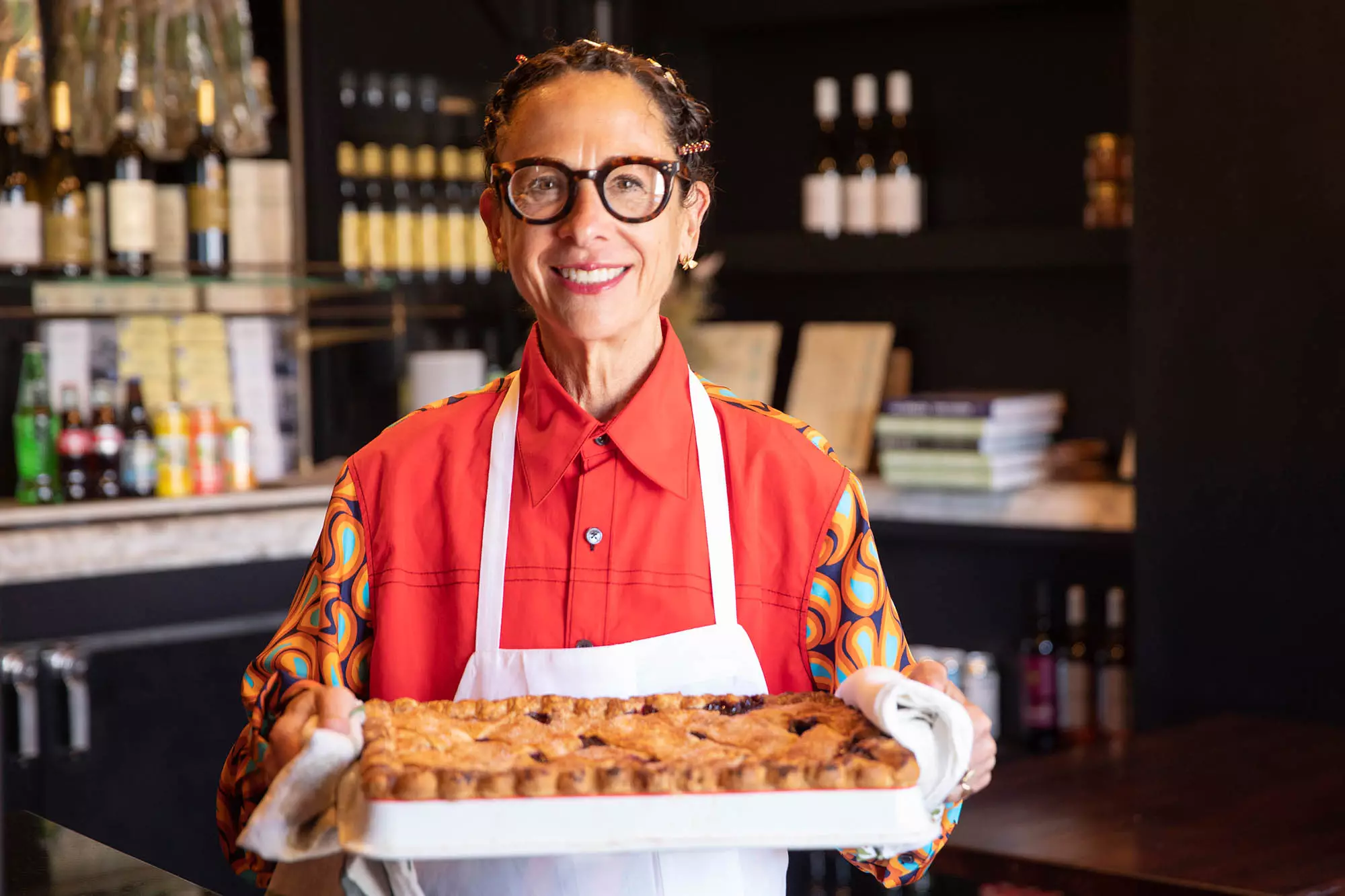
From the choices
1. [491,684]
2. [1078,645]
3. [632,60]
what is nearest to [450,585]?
[491,684]

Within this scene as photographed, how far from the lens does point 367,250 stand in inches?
133

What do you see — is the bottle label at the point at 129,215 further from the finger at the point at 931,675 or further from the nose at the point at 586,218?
the finger at the point at 931,675

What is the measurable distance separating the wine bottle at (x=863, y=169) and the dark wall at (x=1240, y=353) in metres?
0.66

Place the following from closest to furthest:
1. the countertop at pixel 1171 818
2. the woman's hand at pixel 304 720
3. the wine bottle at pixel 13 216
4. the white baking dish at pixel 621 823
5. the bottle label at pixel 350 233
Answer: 1. the white baking dish at pixel 621 823
2. the woman's hand at pixel 304 720
3. the countertop at pixel 1171 818
4. the wine bottle at pixel 13 216
5. the bottle label at pixel 350 233

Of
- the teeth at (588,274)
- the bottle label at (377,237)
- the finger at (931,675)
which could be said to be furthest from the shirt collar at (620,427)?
the bottle label at (377,237)

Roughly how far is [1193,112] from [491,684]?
1.89m

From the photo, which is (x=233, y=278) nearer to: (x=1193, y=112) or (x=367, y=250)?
(x=367, y=250)

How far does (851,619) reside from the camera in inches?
46.2

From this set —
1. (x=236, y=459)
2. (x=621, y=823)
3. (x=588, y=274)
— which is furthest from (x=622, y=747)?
(x=236, y=459)

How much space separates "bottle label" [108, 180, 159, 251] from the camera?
289 centimetres

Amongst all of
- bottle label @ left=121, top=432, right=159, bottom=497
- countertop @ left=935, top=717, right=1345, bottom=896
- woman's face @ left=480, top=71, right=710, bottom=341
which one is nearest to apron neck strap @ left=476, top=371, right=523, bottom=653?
woman's face @ left=480, top=71, right=710, bottom=341

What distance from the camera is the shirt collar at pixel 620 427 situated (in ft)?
3.90

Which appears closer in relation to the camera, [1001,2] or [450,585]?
[450,585]

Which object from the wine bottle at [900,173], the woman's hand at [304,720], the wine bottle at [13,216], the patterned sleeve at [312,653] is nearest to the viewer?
the woman's hand at [304,720]
